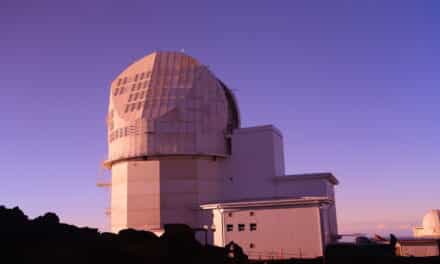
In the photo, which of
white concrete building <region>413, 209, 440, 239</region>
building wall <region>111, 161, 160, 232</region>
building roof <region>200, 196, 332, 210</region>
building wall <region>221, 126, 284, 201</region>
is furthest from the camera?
white concrete building <region>413, 209, 440, 239</region>

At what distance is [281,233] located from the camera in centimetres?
4238

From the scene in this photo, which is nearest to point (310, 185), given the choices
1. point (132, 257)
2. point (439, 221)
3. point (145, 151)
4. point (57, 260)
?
point (145, 151)

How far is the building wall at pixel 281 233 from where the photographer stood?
41.4 m

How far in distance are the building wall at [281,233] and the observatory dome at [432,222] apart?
1642 inches

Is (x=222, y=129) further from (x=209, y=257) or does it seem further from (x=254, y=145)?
(x=209, y=257)

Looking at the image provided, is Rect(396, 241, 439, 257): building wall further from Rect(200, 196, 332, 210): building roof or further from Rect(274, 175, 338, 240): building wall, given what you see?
Rect(200, 196, 332, 210): building roof

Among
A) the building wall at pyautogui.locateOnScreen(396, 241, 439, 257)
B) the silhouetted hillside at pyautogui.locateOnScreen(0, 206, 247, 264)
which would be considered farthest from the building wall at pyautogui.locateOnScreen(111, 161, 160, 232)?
the building wall at pyautogui.locateOnScreen(396, 241, 439, 257)

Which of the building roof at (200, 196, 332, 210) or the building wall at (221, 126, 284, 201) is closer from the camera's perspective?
the building roof at (200, 196, 332, 210)

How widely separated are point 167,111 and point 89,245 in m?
26.9

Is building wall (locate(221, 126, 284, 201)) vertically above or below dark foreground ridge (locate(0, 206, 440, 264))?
above

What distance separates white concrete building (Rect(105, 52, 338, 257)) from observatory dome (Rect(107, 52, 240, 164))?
0.11 metres

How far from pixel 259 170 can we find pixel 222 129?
6.22 meters

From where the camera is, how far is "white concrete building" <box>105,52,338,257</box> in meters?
49.3

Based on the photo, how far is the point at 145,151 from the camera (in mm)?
50969
